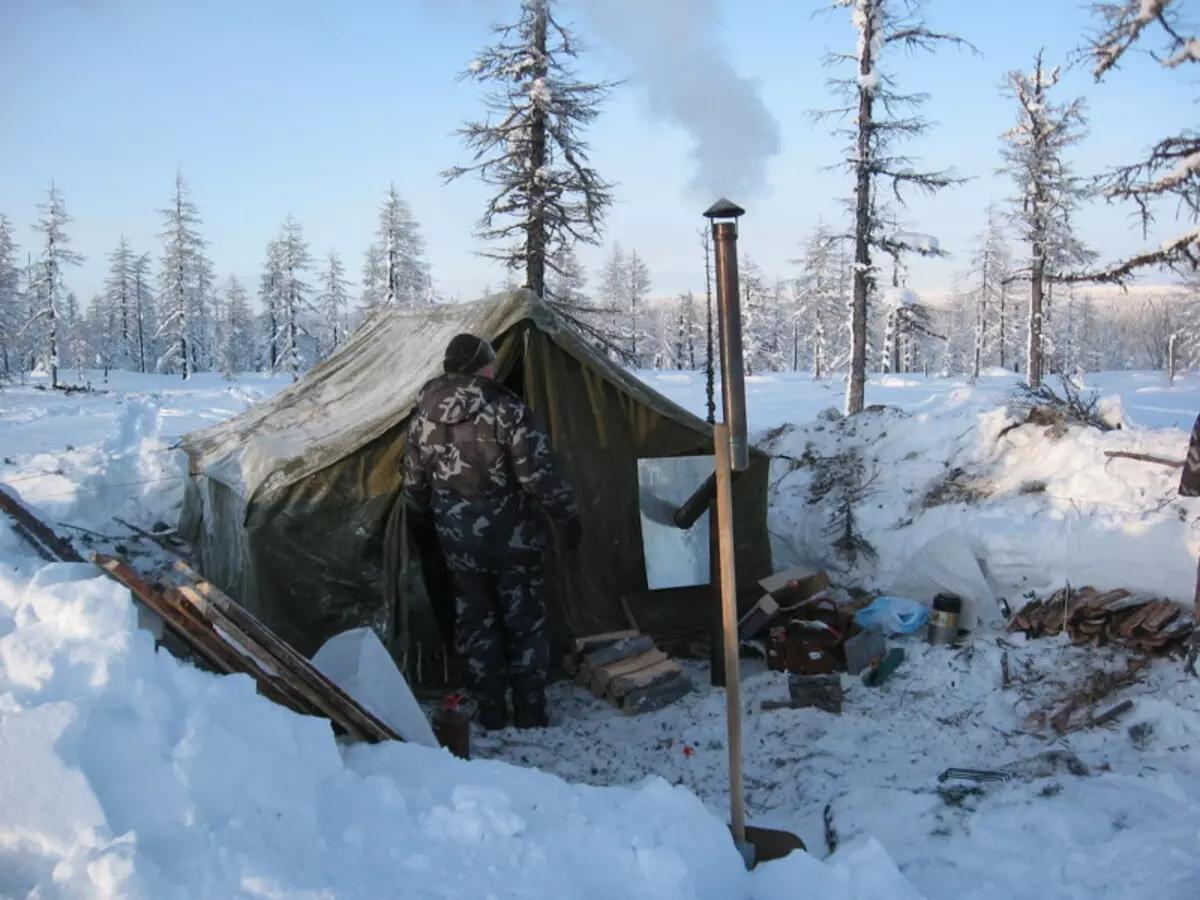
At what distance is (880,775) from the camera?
4160mm

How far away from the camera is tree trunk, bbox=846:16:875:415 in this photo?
18312 mm

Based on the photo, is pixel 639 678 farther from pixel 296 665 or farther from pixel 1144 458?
pixel 1144 458

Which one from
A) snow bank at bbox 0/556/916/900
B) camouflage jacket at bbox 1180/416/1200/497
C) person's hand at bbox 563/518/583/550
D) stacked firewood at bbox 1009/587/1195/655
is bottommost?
stacked firewood at bbox 1009/587/1195/655

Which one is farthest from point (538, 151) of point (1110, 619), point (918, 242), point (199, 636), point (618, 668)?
point (199, 636)

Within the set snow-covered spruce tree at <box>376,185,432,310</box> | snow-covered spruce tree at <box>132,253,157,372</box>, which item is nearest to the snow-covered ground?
snow-covered spruce tree at <box>376,185,432,310</box>

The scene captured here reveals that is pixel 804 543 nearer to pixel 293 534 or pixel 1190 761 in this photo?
pixel 1190 761

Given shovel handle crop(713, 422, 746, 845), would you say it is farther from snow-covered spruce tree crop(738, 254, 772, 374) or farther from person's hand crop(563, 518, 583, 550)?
snow-covered spruce tree crop(738, 254, 772, 374)

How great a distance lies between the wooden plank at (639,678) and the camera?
515cm

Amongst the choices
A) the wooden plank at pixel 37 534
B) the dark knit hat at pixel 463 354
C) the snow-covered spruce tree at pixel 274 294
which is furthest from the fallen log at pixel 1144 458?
the snow-covered spruce tree at pixel 274 294

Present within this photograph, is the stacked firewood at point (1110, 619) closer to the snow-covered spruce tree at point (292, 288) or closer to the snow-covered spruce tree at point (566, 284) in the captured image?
the snow-covered spruce tree at point (566, 284)

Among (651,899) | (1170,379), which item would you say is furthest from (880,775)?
(1170,379)

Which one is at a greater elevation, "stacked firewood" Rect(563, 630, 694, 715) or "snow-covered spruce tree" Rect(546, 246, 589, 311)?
"snow-covered spruce tree" Rect(546, 246, 589, 311)

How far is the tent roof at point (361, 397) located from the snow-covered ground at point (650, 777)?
158 centimetres

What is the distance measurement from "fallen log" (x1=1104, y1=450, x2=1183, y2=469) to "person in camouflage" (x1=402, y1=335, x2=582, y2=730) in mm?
4745
